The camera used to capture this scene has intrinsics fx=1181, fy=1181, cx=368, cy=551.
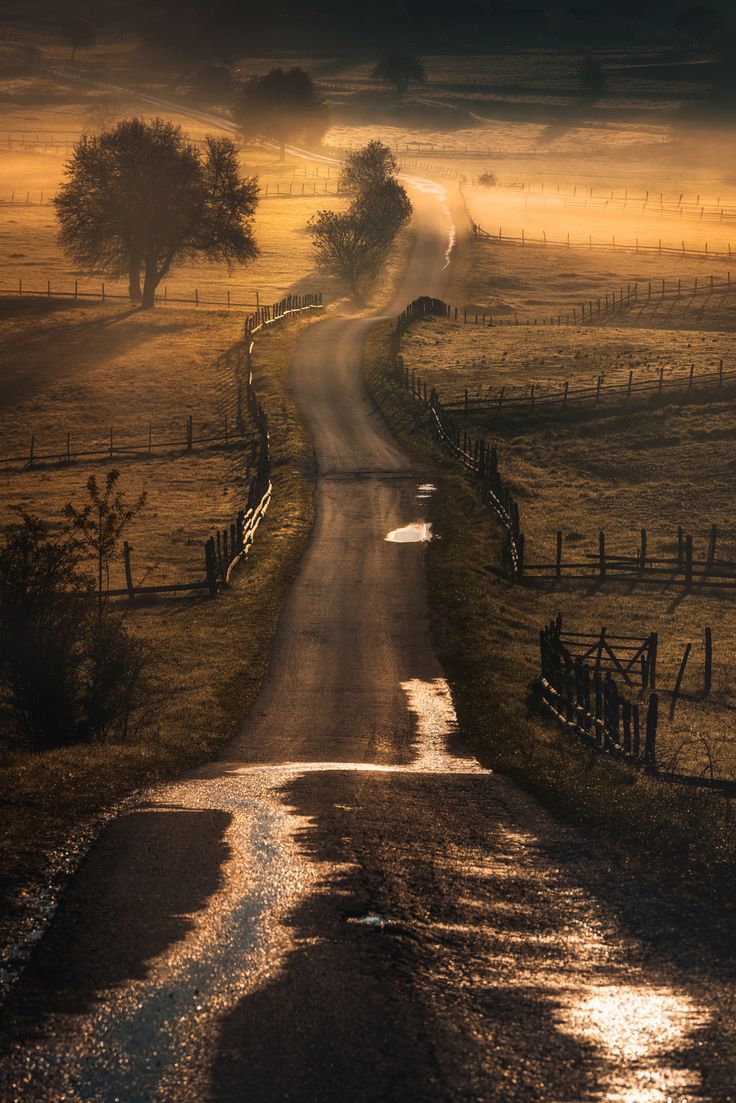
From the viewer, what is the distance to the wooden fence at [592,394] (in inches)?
2253

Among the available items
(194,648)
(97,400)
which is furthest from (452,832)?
(97,400)

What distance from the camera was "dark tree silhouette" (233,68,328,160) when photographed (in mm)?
178375

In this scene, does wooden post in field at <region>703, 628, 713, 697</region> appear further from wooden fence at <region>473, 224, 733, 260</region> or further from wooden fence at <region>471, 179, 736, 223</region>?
wooden fence at <region>471, 179, 736, 223</region>

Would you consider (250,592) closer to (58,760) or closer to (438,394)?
(58,760)

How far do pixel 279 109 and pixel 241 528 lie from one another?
6144 inches

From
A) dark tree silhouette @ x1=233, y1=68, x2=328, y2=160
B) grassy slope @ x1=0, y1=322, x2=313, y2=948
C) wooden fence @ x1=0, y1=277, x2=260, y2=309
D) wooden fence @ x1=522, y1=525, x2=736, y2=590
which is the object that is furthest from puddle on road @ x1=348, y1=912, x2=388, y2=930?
dark tree silhouette @ x1=233, y1=68, x2=328, y2=160

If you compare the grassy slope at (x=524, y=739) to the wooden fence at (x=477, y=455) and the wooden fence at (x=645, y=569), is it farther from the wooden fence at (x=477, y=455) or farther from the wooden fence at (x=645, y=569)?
the wooden fence at (x=645, y=569)

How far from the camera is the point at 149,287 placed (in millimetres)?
88438

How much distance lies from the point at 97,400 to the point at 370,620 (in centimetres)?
3763

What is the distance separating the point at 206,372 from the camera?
227 ft

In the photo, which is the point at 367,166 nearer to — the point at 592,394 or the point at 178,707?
the point at 592,394

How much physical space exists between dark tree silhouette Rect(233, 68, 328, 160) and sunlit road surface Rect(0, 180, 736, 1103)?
17266 cm

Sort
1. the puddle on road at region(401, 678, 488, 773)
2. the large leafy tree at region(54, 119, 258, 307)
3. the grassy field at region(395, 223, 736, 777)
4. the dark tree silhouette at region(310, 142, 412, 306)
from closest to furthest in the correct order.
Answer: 1. the puddle on road at region(401, 678, 488, 773)
2. the grassy field at region(395, 223, 736, 777)
3. the large leafy tree at region(54, 119, 258, 307)
4. the dark tree silhouette at region(310, 142, 412, 306)

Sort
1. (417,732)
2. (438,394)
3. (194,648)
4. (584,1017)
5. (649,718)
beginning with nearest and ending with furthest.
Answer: (584,1017) → (649,718) → (417,732) → (194,648) → (438,394)
